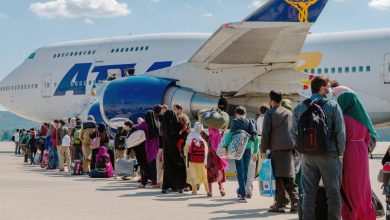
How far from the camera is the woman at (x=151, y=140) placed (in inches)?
421

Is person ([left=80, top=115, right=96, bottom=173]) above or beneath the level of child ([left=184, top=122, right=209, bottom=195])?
above

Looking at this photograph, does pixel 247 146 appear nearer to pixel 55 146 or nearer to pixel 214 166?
pixel 214 166

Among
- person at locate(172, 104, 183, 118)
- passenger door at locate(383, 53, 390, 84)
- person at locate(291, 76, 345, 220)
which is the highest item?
passenger door at locate(383, 53, 390, 84)

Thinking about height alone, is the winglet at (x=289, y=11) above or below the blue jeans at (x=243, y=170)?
above

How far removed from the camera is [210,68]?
15914 mm

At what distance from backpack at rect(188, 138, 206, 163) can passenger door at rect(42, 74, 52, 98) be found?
1586cm

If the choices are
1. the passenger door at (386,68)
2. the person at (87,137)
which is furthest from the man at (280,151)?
the passenger door at (386,68)

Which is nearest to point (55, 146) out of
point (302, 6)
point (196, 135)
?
point (302, 6)

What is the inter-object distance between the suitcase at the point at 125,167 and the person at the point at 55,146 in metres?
3.25

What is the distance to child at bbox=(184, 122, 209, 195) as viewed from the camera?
9.30 meters

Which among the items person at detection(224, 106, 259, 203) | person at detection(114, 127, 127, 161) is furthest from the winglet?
person at detection(224, 106, 259, 203)

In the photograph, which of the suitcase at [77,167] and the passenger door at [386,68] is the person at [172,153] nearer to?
the suitcase at [77,167]

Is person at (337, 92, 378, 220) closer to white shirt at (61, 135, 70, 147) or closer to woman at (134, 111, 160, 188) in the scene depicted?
woman at (134, 111, 160, 188)

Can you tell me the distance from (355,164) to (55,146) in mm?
10580
